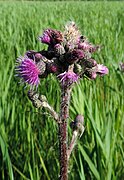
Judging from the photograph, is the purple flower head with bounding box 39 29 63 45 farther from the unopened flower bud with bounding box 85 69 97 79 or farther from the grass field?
the grass field

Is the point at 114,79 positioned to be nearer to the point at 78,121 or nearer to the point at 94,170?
the point at 94,170

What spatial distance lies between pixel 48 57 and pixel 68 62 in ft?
0.17

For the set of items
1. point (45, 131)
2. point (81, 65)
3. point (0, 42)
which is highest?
point (0, 42)

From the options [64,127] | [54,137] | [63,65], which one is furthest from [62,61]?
[54,137]

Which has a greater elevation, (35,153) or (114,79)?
(114,79)

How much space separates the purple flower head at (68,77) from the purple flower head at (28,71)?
5cm

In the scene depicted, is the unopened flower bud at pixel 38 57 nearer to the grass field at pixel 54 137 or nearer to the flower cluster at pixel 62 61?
the flower cluster at pixel 62 61

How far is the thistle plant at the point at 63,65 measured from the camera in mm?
813

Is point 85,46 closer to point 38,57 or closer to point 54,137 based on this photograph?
point 38,57

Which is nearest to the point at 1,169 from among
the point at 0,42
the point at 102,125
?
the point at 102,125

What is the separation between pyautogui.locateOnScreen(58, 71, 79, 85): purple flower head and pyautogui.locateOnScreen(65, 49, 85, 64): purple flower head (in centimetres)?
3

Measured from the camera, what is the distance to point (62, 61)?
826 millimetres

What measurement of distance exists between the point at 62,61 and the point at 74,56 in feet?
0.10

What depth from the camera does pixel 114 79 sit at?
6.84 feet
